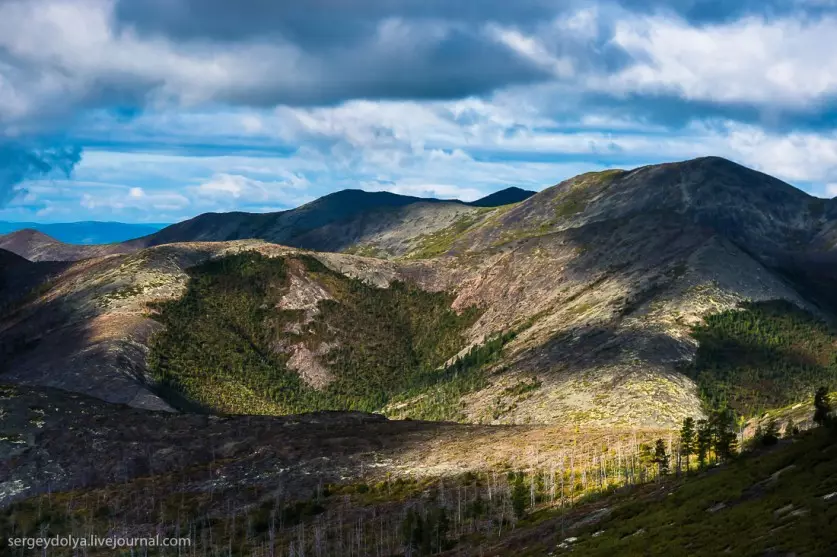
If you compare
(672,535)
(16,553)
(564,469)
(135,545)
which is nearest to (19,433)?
(16,553)

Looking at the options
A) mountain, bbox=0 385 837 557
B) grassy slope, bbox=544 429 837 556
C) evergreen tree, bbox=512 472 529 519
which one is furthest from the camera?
evergreen tree, bbox=512 472 529 519

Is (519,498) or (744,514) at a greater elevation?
(744,514)

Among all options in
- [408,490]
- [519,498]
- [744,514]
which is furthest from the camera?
[408,490]

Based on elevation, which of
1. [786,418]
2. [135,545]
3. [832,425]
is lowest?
Answer: [135,545]

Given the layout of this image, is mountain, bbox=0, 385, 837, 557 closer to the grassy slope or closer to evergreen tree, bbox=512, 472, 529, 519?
the grassy slope

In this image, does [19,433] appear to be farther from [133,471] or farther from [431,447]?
[431,447]

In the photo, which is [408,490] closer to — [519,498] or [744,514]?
[519,498]

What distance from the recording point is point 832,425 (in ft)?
239

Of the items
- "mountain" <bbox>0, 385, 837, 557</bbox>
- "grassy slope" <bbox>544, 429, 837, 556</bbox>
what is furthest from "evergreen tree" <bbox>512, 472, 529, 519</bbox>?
"grassy slope" <bbox>544, 429, 837, 556</bbox>

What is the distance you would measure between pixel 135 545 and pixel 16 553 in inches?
877

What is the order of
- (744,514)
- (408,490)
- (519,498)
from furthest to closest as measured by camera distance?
1. (408,490)
2. (519,498)
3. (744,514)

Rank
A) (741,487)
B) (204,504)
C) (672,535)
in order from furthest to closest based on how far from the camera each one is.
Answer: (204,504), (741,487), (672,535)

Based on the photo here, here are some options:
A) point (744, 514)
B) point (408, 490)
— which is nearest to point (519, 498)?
point (408, 490)

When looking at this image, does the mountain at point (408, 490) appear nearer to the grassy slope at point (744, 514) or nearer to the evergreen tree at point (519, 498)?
the grassy slope at point (744, 514)
